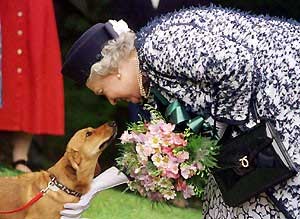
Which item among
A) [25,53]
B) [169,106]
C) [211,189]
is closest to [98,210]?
[25,53]

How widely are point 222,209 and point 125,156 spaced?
1.20ft

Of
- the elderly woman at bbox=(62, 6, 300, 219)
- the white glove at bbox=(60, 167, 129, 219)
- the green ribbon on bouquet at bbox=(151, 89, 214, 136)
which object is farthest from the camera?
the white glove at bbox=(60, 167, 129, 219)

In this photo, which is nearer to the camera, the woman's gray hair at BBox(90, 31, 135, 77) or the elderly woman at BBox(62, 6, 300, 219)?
the elderly woman at BBox(62, 6, 300, 219)

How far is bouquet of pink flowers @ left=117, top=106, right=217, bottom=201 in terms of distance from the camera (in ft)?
9.15

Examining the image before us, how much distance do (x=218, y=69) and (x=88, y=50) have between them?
19.7 inches

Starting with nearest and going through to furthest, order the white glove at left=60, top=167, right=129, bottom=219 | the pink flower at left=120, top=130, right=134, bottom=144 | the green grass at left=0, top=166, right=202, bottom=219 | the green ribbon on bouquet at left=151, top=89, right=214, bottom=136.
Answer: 1. the green ribbon on bouquet at left=151, top=89, right=214, bottom=136
2. the pink flower at left=120, top=130, right=134, bottom=144
3. the white glove at left=60, top=167, right=129, bottom=219
4. the green grass at left=0, top=166, right=202, bottom=219

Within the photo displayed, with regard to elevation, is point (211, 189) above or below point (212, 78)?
below

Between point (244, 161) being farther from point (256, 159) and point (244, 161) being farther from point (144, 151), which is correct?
point (144, 151)

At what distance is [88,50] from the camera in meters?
2.95

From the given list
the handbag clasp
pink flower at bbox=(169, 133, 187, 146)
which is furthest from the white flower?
the handbag clasp

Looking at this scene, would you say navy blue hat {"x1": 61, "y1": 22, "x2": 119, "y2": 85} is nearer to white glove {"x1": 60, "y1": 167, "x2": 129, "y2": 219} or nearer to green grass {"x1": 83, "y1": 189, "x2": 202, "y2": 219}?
white glove {"x1": 60, "y1": 167, "x2": 129, "y2": 219}

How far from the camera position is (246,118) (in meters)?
2.72

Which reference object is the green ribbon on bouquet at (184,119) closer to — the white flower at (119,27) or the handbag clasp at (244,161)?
the handbag clasp at (244,161)

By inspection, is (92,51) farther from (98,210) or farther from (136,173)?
(98,210)
